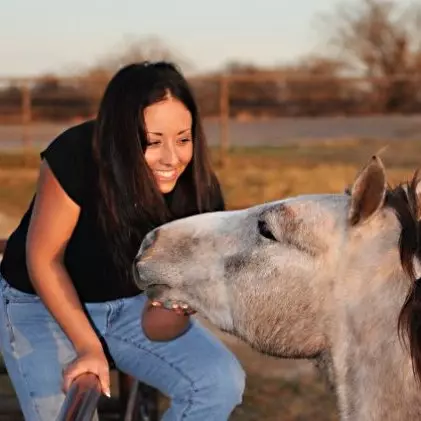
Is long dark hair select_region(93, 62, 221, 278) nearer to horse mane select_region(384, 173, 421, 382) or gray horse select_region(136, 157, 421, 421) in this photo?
gray horse select_region(136, 157, 421, 421)

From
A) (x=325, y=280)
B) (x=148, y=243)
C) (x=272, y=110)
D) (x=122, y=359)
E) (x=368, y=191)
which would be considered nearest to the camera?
(x=368, y=191)

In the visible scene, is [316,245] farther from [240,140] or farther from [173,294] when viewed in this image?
[240,140]

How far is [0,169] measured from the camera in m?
15.3

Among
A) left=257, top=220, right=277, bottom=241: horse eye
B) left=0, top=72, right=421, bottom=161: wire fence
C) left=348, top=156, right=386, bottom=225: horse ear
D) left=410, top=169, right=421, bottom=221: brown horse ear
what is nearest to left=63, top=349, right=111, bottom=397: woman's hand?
left=257, top=220, right=277, bottom=241: horse eye

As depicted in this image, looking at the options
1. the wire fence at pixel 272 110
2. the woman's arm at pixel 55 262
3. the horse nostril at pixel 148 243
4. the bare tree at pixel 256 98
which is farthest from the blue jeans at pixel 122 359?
the bare tree at pixel 256 98

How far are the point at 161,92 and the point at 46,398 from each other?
0.89m

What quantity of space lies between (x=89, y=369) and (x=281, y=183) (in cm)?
1065

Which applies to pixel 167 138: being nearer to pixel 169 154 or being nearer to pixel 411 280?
pixel 169 154

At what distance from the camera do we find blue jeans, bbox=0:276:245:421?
8.80ft

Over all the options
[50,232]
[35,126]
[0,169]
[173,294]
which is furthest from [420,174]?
[35,126]

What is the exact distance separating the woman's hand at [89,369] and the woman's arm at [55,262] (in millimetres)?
97

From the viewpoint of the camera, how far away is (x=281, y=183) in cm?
1293

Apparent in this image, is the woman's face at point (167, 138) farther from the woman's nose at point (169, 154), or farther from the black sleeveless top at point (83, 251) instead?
the black sleeveless top at point (83, 251)

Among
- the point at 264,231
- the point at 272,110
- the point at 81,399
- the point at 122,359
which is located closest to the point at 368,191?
the point at 264,231
